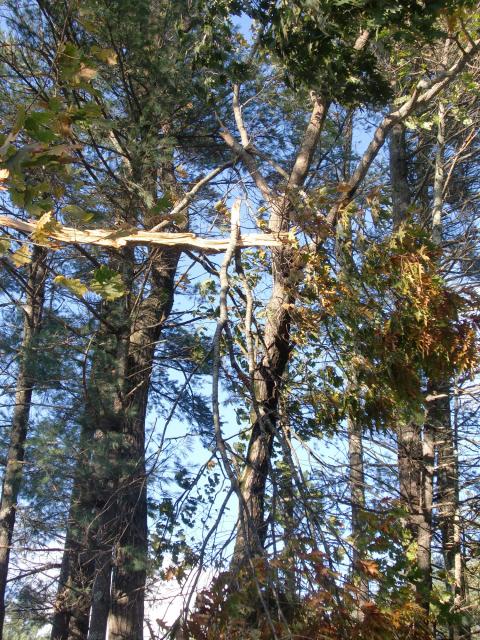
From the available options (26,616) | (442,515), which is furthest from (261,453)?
(26,616)

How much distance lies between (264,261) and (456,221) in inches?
204

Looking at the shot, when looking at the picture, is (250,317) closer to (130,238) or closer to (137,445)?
(130,238)

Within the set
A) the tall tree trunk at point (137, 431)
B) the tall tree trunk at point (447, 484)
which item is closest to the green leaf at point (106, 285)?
the tall tree trunk at point (137, 431)

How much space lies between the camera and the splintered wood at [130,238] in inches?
159

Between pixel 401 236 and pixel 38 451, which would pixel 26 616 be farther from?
pixel 401 236

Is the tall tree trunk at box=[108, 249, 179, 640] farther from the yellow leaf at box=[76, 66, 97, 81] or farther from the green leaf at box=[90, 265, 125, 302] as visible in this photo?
the yellow leaf at box=[76, 66, 97, 81]

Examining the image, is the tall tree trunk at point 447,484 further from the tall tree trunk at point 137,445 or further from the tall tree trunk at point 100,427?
the tall tree trunk at point 100,427

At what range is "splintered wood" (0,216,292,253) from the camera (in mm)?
4043

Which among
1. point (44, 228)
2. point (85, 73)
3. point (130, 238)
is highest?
point (85, 73)

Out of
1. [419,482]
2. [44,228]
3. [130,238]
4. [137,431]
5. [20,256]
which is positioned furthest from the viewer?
[137,431]

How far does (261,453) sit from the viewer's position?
14.3 feet

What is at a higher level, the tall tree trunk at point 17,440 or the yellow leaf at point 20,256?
the tall tree trunk at point 17,440

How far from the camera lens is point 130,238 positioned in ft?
13.6

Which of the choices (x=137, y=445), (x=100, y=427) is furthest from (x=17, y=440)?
(x=137, y=445)
